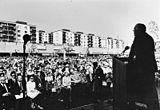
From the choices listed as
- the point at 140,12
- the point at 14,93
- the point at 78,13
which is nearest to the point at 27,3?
the point at 78,13

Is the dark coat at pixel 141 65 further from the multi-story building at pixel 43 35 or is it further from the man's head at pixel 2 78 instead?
the multi-story building at pixel 43 35

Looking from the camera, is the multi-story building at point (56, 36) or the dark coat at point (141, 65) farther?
the multi-story building at point (56, 36)

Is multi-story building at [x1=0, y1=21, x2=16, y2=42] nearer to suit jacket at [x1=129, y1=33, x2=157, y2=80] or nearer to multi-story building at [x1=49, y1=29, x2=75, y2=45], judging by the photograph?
multi-story building at [x1=49, y1=29, x2=75, y2=45]

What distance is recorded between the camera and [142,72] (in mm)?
1402

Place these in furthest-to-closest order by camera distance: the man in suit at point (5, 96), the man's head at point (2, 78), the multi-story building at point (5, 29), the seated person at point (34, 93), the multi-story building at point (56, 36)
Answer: the multi-story building at point (56, 36) < the multi-story building at point (5, 29) < the seated person at point (34, 93) < the man's head at point (2, 78) < the man in suit at point (5, 96)

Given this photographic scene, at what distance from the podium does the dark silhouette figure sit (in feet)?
0.11

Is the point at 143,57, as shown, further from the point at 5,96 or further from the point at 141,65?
the point at 5,96

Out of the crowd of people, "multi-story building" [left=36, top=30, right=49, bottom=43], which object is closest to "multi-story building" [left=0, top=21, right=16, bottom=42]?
"multi-story building" [left=36, top=30, right=49, bottom=43]

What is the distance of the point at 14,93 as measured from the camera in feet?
7.07

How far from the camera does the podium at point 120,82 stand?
138 cm

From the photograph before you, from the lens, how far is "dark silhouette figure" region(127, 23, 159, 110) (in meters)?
1.38

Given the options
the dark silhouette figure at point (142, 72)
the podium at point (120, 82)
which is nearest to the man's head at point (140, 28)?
the dark silhouette figure at point (142, 72)

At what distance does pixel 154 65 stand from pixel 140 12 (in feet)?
3.12

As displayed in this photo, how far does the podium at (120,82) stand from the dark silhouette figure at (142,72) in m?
0.03
